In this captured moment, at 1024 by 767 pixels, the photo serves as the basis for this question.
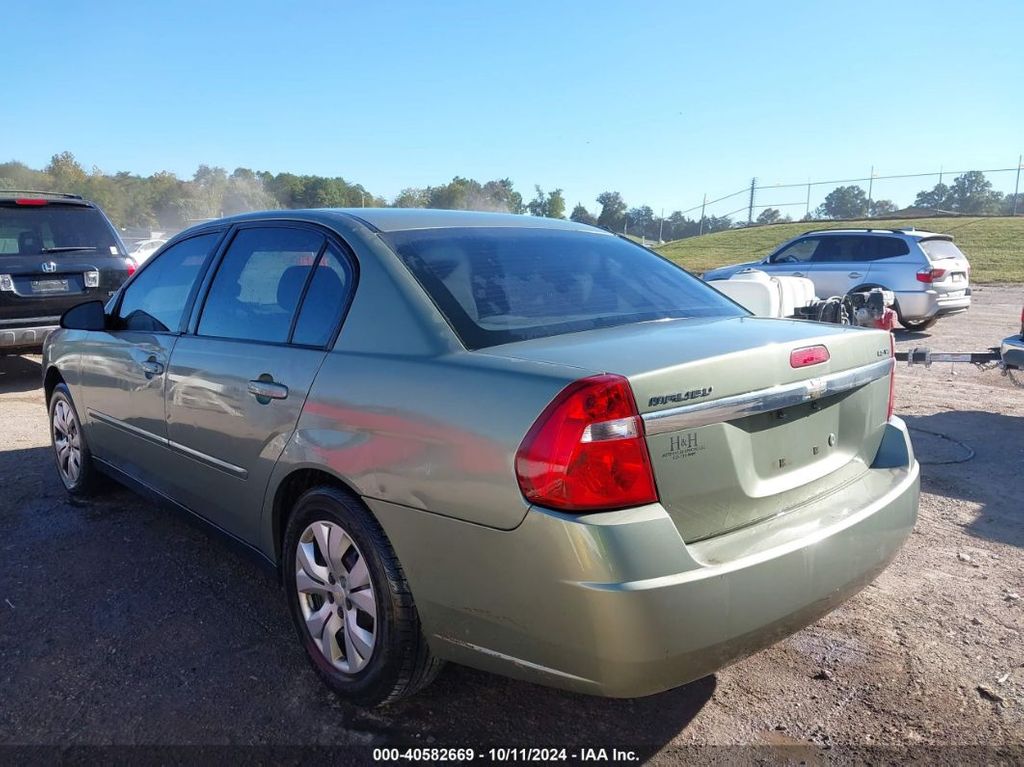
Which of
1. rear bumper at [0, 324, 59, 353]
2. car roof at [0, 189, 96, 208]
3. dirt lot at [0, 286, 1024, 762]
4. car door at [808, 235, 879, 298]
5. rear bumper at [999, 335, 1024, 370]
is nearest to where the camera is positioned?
dirt lot at [0, 286, 1024, 762]

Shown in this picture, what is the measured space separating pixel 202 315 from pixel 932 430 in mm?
5396

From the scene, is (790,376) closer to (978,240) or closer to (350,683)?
(350,683)

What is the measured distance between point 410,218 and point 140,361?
1.62 metres

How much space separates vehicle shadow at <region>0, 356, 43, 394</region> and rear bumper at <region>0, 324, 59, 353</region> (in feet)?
1.08

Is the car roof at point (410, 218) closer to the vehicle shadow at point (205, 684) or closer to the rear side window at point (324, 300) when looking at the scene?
the rear side window at point (324, 300)

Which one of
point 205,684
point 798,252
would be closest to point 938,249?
point 798,252

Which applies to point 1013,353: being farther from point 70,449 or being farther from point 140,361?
point 70,449

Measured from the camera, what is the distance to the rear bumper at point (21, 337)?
784 cm

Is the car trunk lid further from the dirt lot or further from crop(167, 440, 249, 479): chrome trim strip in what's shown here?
crop(167, 440, 249, 479): chrome trim strip

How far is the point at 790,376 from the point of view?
2.40 meters

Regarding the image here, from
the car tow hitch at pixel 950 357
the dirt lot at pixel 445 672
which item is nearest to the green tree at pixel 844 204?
the car tow hitch at pixel 950 357

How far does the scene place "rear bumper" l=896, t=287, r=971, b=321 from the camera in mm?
12656

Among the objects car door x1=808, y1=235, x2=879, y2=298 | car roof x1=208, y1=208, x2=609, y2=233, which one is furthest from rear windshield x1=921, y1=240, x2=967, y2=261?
car roof x1=208, y1=208, x2=609, y2=233

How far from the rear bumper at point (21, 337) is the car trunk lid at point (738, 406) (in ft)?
24.0
